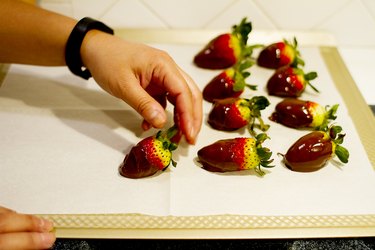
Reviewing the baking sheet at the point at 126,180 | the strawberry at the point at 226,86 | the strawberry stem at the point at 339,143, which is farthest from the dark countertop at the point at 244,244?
the strawberry at the point at 226,86

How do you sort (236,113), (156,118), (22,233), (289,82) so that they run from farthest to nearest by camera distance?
(289,82) < (236,113) < (156,118) < (22,233)

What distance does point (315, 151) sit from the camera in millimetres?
768

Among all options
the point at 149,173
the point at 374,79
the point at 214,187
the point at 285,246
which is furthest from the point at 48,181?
the point at 374,79

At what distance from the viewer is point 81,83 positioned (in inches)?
38.6

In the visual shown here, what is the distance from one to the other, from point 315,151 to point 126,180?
1.06ft

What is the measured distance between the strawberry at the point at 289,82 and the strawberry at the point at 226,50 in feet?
0.36

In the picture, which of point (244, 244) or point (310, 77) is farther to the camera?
point (310, 77)

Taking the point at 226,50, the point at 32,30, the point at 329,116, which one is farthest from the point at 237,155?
the point at 32,30

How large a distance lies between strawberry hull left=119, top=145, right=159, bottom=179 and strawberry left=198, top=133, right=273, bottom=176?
0.31ft

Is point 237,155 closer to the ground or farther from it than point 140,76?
closer to the ground

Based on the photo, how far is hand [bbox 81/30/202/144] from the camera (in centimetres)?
78

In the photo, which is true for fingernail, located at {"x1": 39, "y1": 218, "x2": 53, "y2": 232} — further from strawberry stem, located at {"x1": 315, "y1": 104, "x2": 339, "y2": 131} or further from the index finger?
strawberry stem, located at {"x1": 315, "y1": 104, "x2": 339, "y2": 131}

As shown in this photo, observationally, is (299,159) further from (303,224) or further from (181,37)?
(181,37)

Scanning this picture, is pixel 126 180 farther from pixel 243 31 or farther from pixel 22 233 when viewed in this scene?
pixel 243 31
